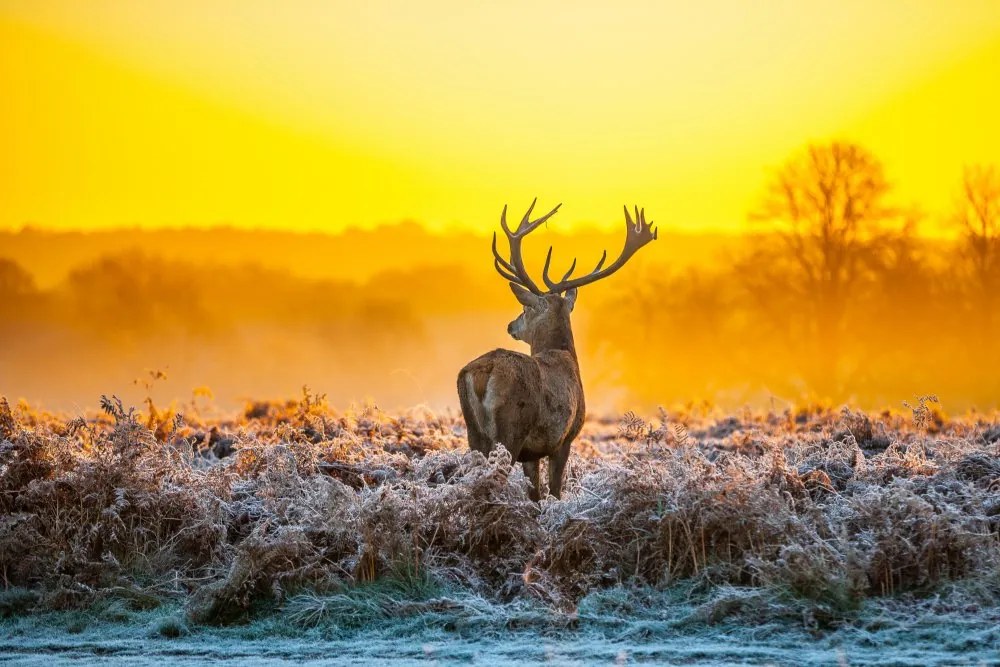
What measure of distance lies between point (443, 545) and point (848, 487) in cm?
459

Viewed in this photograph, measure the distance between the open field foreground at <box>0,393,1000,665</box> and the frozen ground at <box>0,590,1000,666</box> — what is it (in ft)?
0.07

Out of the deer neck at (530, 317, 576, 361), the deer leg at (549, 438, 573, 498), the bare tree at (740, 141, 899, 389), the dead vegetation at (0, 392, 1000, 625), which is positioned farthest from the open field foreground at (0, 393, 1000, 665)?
the bare tree at (740, 141, 899, 389)

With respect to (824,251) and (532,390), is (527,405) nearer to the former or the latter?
(532,390)

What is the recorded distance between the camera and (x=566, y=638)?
30.1ft

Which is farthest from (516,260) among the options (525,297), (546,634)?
(546,634)

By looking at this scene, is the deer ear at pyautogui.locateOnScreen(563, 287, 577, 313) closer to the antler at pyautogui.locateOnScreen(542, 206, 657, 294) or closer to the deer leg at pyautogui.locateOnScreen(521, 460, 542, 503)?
the antler at pyautogui.locateOnScreen(542, 206, 657, 294)

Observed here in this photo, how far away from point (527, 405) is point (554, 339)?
6.61 feet

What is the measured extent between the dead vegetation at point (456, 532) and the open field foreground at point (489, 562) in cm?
2

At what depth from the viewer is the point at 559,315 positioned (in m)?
14.1

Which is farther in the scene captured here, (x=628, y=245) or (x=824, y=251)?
(x=824, y=251)

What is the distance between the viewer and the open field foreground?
9.11m

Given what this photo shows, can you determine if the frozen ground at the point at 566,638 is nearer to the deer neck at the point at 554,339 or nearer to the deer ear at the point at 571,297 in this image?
the deer neck at the point at 554,339

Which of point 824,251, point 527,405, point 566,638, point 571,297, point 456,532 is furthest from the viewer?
point 824,251

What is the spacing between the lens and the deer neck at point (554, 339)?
45.7ft
